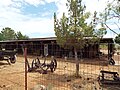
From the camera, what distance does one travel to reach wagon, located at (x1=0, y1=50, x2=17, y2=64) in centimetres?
2278

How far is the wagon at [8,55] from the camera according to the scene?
2278 cm

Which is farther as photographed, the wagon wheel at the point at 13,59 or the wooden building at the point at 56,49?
the wagon wheel at the point at 13,59

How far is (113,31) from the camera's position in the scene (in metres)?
15.7

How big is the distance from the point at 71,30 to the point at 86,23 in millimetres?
1201

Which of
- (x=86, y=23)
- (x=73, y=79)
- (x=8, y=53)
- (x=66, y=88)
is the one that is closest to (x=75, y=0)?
(x=86, y=23)

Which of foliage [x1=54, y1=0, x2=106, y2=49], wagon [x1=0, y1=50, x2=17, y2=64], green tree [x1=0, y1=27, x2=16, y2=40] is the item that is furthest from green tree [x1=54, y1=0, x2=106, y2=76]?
green tree [x1=0, y1=27, x2=16, y2=40]

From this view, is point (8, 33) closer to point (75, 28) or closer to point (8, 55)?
point (8, 55)

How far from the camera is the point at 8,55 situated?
77.2 feet

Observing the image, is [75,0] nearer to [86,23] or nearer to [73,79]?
[86,23]

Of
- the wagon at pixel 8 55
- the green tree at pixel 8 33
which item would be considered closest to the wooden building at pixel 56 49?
the wagon at pixel 8 55

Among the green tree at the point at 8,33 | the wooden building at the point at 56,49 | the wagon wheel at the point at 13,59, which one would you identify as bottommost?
the wagon wheel at the point at 13,59

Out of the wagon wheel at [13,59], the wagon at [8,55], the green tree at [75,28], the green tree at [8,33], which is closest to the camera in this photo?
the green tree at [75,28]

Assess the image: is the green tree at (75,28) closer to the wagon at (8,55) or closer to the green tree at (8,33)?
the wagon at (8,55)

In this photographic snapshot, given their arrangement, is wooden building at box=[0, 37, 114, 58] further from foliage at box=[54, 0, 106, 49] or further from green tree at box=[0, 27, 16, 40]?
green tree at box=[0, 27, 16, 40]
